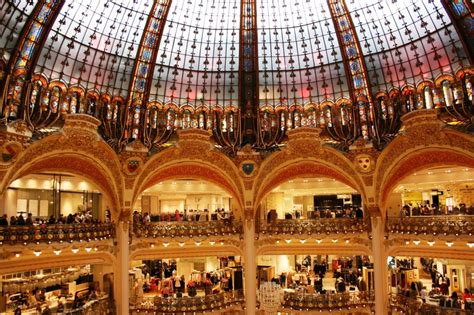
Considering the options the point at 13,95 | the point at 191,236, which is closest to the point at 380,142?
the point at 191,236

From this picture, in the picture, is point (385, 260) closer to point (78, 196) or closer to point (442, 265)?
point (442, 265)

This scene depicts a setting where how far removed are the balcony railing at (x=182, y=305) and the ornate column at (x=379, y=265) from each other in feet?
29.8

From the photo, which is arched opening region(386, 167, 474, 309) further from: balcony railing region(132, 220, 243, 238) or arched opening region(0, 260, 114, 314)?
arched opening region(0, 260, 114, 314)

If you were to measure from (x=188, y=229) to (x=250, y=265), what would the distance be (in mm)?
4531

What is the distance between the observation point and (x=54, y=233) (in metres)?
23.1

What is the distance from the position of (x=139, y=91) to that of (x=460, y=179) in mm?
21754

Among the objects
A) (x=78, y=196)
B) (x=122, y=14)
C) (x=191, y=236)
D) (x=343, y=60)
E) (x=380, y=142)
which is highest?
(x=122, y=14)

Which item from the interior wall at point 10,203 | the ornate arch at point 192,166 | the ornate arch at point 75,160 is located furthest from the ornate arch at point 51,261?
the interior wall at point 10,203

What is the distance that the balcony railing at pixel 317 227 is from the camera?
28.2m

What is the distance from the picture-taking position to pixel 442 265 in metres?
31.0

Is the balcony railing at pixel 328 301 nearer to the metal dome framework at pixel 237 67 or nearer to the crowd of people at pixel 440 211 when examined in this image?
the crowd of people at pixel 440 211

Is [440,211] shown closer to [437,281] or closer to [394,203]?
[437,281]

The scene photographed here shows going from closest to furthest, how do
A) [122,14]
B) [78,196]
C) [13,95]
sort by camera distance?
[13,95], [122,14], [78,196]

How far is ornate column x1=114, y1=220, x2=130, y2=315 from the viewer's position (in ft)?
87.0
